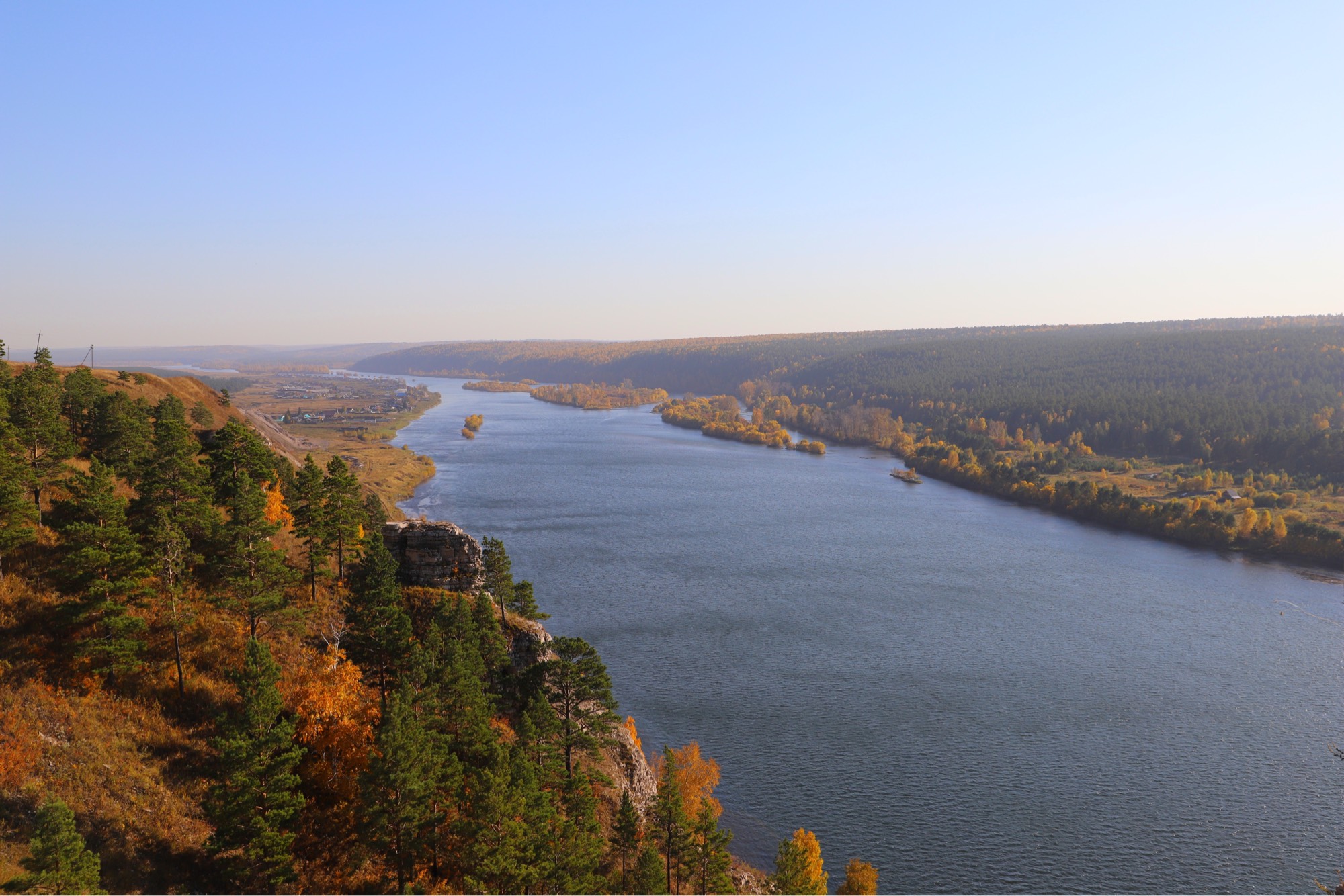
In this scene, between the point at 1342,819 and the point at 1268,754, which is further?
the point at 1268,754

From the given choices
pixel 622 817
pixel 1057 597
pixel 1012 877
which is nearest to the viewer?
pixel 622 817

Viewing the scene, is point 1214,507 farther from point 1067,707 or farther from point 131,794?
point 131,794

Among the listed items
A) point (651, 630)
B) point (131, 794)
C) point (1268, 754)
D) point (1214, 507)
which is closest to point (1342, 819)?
point (1268, 754)

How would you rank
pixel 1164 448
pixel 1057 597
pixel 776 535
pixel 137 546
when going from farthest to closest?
pixel 1164 448 → pixel 776 535 → pixel 1057 597 → pixel 137 546

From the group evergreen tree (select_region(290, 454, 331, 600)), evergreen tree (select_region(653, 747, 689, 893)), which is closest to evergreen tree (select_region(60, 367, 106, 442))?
evergreen tree (select_region(290, 454, 331, 600))

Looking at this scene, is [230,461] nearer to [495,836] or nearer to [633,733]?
[495,836]

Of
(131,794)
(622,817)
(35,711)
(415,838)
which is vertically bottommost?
(622,817)

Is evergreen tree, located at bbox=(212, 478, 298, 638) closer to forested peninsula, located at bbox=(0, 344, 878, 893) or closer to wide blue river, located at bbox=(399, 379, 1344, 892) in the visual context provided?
forested peninsula, located at bbox=(0, 344, 878, 893)
